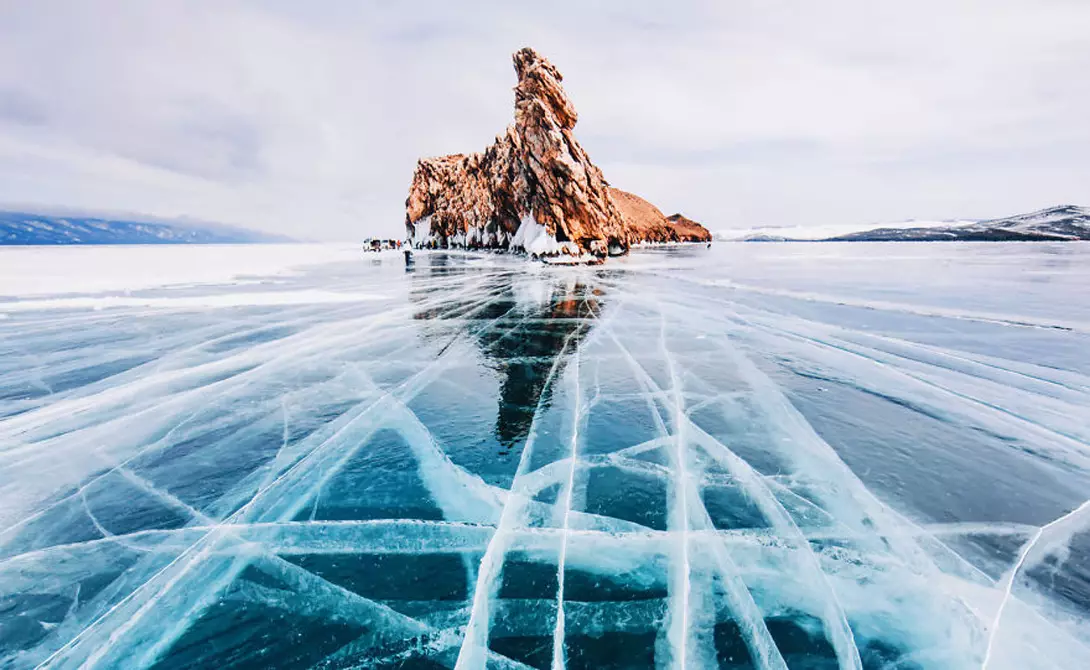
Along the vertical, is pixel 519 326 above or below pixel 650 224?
below

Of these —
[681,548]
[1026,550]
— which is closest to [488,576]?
[681,548]

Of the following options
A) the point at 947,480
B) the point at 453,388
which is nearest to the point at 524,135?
the point at 453,388

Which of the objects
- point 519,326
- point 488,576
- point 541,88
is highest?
point 541,88

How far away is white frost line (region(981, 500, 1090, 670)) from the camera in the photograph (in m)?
2.99

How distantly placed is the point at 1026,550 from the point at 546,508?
423cm

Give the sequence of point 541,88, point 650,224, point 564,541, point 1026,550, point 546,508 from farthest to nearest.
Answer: point 650,224
point 541,88
point 546,508
point 564,541
point 1026,550

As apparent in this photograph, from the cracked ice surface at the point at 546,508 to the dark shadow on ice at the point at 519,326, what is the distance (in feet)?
0.46

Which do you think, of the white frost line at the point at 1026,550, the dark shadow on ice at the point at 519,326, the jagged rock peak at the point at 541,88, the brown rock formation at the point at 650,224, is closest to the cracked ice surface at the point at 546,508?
the white frost line at the point at 1026,550

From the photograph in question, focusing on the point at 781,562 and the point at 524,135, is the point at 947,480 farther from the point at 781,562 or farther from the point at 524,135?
the point at 524,135

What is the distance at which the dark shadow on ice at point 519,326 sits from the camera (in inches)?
285

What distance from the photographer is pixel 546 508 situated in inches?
173

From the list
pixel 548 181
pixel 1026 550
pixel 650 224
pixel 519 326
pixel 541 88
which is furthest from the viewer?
pixel 650 224

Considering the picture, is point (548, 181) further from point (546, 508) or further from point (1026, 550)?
point (1026, 550)

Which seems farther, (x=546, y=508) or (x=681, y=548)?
(x=546, y=508)
